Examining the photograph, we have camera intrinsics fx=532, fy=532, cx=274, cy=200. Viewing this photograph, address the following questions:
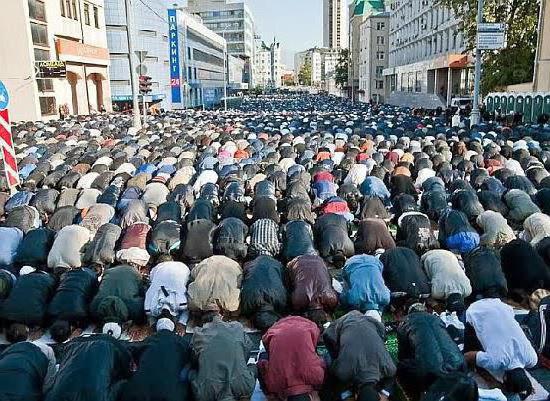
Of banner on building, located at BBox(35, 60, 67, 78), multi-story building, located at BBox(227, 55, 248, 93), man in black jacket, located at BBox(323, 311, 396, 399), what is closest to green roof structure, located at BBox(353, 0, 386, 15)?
multi-story building, located at BBox(227, 55, 248, 93)

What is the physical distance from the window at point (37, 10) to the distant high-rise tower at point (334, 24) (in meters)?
170

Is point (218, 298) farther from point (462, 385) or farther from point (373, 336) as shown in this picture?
point (462, 385)

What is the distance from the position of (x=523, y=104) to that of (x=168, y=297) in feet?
76.7

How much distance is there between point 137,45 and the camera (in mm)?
42375

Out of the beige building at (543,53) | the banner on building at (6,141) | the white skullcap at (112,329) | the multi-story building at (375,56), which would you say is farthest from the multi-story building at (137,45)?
the white skullcap at (112,329)

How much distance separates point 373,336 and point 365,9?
81.9m

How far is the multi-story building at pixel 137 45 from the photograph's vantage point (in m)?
42.2

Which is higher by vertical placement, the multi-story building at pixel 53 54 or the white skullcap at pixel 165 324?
the multi-story building at pixel 53 54

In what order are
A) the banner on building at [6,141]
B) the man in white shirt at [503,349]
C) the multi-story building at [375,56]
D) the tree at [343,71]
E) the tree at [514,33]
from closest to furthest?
the man in white shirt at [503,349] < the banner on building at [6,141] < the tree at [514,33] < the multi-story building at [375,56] < the tree at [343,71]

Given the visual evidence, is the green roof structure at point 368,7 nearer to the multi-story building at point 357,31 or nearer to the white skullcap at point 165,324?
the multi-story building at point 357,31

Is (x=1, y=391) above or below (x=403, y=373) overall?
above

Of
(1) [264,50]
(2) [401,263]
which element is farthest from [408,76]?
(1) [264,50]

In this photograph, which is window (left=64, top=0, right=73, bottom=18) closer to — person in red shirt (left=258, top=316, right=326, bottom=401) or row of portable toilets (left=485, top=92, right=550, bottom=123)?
row of portable toilets (left=485, top=92, right=550, bottom=123)

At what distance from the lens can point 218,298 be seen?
587 cm
